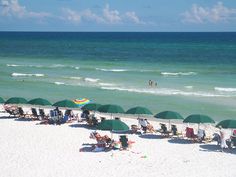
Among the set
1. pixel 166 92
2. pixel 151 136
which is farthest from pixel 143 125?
pixel 166 92

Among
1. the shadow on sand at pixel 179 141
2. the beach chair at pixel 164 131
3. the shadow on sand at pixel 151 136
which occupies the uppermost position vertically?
the beach chair at pixel 164 131

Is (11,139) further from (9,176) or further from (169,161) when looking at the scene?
(169,161)

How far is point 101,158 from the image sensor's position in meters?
15.7

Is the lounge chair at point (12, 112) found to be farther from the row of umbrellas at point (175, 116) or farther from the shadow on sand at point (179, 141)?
the shadow on sand at point (179, 141)

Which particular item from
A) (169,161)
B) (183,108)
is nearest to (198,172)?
(169,161)

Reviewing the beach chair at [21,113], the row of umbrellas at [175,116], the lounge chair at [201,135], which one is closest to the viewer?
the row of umbrellas at [175,116]

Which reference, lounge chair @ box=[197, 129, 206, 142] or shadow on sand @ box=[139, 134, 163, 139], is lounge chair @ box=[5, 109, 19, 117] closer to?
shadow on sand @ box=[139, 134, 163, 139]

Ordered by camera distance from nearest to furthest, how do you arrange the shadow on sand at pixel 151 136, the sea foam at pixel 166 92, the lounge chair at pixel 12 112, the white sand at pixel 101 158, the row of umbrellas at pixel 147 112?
1. the white sand at pixel 101 158
2. the row of umbrellas at pixel 147 112
3. the shadow on sand at pixel 151 136
4. the lounge chair at pixel 12 112
5. the sea foam at pixel 166 92

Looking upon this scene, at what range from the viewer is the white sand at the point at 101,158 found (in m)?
14.2

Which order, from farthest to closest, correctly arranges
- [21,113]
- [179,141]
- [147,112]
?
[21,113]
[147,112]
[179,141]

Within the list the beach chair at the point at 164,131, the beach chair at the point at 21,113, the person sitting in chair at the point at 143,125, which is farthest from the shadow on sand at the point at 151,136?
the beach chair at the point at 21,113

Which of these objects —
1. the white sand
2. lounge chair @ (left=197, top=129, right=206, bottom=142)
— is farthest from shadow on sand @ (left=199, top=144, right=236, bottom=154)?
lounge chair @ (left=197, top=129, right=206, bottom=142)

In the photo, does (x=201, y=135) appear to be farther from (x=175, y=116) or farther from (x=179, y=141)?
(x=175, y=116)

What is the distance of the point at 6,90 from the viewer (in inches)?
1368
